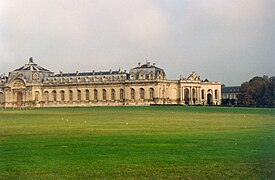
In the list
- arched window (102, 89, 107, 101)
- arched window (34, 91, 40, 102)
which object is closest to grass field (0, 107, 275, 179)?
arched window (102, 89, 107, 101)

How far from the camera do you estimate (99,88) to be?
9269 cm

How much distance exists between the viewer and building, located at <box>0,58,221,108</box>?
293 ft

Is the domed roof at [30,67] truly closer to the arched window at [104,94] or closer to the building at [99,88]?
the building at [99,88]

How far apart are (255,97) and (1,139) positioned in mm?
56740

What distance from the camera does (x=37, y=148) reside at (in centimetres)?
1248

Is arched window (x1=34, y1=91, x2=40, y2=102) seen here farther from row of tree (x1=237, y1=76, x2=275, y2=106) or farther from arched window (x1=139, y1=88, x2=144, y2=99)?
row of tree (x1=237, y1=76, x2=275, y2=106)

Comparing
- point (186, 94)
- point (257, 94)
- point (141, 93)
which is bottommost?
point (257, 94)

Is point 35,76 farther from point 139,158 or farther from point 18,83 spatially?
point 139,158

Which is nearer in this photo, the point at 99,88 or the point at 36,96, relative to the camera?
the point at 99,88

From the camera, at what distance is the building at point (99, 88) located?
89.3m

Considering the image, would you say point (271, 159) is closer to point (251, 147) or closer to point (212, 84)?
point (251, 147)

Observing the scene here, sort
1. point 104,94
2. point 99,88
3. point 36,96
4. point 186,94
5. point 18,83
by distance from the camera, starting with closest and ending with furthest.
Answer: point 99,88, point 104,94, point 186,94, point 36,96, point 18,83

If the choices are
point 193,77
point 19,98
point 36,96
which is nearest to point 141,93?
point 193,77

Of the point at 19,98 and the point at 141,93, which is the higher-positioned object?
the point at 141,93
